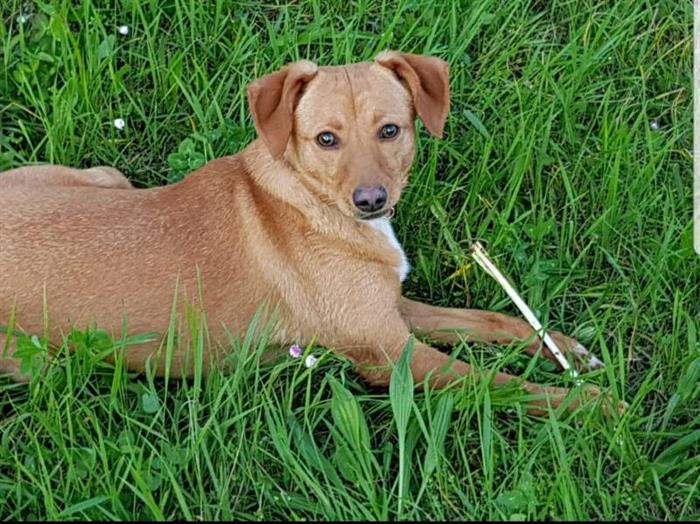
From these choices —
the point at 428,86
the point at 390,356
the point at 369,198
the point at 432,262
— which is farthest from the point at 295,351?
the point at 428,86

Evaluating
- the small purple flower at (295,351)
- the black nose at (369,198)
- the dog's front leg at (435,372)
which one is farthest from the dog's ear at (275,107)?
the dog's front leg at (435,372)

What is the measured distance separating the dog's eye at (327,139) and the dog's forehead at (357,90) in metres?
0.09

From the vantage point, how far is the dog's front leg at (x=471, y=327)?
4.15 metres

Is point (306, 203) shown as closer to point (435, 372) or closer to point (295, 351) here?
point (295, 351)

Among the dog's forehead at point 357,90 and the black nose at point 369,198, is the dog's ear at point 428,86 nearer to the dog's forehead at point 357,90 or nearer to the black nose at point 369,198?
the dog's forehead at point 357,90

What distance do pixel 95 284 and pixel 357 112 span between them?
112 cm

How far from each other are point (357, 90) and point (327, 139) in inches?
8.2

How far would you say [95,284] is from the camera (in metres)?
3.72

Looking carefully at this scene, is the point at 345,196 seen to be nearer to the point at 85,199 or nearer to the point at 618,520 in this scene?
the point at 85,199

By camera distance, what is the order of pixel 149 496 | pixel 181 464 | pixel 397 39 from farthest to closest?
pixel 397 39, pixel 181 464, pixel 149 496

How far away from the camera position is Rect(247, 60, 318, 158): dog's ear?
12.2 ft

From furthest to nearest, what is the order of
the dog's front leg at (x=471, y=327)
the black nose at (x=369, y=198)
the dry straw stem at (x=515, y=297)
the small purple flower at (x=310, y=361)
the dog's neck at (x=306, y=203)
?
1. the dog's front leg at (x=471, y=327)
2. the dry straw stem at (x=515, y=297)
3. the dog's neck at (x=306, y=203)
4. the small purple flower at (x=310, y=361)
5. the black nose at (x=369, y=198)

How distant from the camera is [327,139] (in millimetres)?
3766

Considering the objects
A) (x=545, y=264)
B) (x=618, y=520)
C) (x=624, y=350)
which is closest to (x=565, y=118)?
(x=545, y=264)
